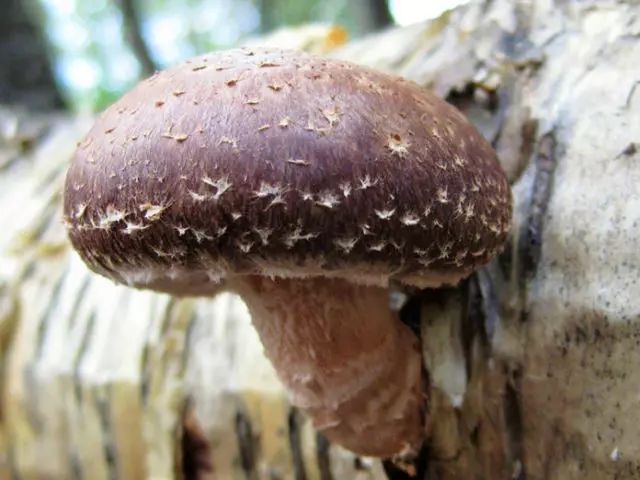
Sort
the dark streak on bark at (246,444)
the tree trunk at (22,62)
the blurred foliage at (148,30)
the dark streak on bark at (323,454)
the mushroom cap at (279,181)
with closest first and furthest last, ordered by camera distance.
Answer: the mushroom cap at (279,181)
the dark streak on bark at (323,454)
the dark streak on bark at (246,444)
the tree trunk at (22,62)
the blurred foliage at (148,30)

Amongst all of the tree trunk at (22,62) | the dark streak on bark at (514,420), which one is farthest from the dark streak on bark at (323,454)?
the tree trunk at (22,62)

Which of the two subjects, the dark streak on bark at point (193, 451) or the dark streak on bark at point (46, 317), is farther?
the dark streak on bark at point (46, 317)

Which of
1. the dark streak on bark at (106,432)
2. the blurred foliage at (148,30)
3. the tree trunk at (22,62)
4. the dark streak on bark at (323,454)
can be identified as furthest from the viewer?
the blurred foliage at (148,30)

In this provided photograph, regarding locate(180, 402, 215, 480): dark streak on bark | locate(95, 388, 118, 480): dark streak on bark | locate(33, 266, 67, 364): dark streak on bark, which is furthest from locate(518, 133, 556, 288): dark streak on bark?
locate(33, 266, 67, 364): dark streak on bark

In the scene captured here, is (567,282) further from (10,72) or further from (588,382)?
(10,72)

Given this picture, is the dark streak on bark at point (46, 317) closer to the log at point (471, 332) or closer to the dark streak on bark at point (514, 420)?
the log at point (471, 332)

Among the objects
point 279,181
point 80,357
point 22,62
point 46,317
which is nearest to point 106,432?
point 80,357

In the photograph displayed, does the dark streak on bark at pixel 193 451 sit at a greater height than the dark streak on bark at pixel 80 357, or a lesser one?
lesser
